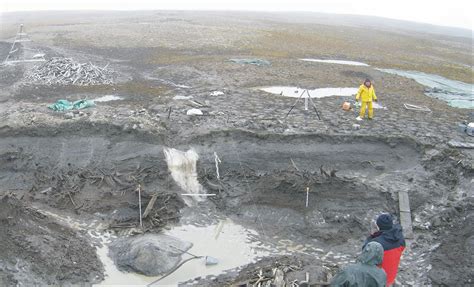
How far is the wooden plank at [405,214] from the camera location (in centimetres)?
1005

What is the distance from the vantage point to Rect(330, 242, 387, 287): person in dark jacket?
5289mm

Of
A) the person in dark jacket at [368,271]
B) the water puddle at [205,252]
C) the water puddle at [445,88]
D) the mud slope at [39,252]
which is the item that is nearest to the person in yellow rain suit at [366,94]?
the water puddle at [445,88]

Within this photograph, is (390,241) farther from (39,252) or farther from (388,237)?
(39,252)

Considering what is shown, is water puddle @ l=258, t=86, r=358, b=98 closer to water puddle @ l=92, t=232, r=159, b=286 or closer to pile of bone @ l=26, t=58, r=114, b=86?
pile of bone @ l=26, t=58, r=114, b=86

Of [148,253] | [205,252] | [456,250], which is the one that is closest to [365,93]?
[456,250]

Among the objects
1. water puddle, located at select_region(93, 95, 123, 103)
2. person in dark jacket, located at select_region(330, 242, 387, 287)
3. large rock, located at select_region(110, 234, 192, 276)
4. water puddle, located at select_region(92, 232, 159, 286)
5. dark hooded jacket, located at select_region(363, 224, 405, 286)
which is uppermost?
person in dark jacket, located at select_region(330, 242, 387, 287)

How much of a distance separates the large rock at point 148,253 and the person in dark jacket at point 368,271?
4735 mm

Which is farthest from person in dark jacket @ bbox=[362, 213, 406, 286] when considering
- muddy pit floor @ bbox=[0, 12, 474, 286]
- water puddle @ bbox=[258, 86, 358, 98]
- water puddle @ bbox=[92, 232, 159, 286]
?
water puddle @ bbox=[258, 86, 358, 98]

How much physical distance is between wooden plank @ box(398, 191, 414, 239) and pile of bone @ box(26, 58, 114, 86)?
45.7 feet

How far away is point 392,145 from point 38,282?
416 inches

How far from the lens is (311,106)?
1645 cm

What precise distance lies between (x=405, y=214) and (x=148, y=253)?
6.48 metres

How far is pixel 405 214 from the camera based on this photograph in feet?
34.9

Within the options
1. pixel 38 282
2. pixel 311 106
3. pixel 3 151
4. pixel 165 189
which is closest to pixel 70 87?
pixel 3 151
